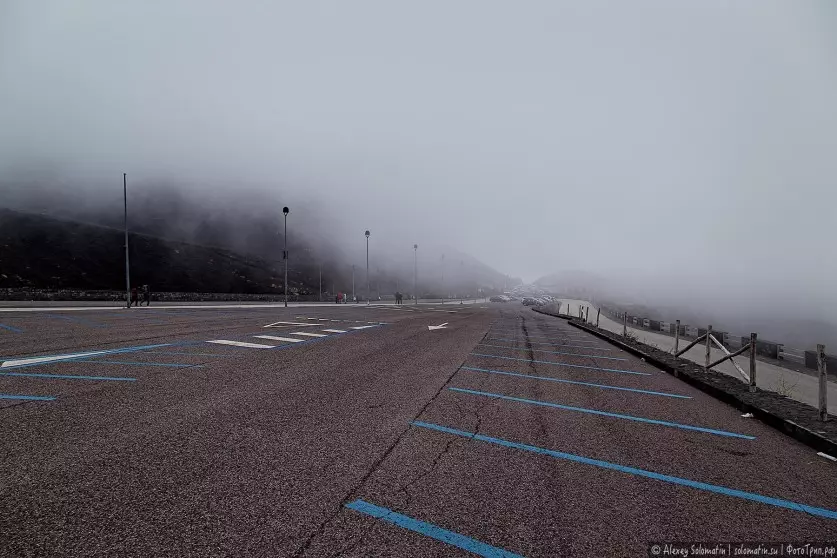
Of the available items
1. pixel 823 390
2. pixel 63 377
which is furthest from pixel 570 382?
pixel 63 377

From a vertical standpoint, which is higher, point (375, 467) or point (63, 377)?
point (63, 377)

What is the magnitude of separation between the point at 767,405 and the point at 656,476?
4.38 meters

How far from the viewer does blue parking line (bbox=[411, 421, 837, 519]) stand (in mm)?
3396

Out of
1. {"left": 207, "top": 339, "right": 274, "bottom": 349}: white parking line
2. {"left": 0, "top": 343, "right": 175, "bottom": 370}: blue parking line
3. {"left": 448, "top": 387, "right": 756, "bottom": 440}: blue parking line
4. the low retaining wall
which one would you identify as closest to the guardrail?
the low retaining wall

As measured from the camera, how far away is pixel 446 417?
211 inches

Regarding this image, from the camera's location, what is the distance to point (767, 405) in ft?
21.4

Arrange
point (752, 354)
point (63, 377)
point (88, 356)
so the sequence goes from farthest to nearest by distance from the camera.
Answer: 1. point (88, 356)
2. point (752, 354)
3. point (63, 377)

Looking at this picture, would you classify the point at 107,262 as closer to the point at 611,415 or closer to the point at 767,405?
the point at 611,415

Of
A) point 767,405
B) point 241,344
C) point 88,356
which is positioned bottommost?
point 767,405

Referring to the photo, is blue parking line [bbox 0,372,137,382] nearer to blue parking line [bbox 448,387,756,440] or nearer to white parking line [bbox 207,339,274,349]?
white parking line [bbox 207,339,274,349]

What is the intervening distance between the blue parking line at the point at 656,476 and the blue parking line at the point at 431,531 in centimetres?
186

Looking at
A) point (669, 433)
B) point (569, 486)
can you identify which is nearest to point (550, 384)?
point (669, 433)

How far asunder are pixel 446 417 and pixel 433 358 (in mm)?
4717

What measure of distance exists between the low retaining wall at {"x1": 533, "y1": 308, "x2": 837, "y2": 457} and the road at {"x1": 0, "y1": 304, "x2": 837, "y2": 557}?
285mm
